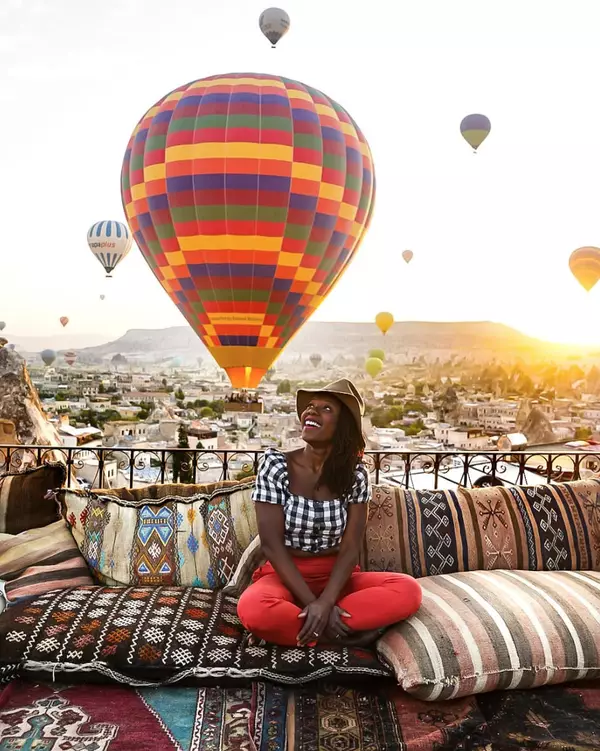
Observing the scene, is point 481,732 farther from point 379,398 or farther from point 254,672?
point 379,398

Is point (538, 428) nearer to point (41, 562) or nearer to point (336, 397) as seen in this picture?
point (336, 397)

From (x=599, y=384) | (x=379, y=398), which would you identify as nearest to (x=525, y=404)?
(x=599, y=384)

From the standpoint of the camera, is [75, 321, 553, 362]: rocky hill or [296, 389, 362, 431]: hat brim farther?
[75, 321, 553, 362]: rocky hill

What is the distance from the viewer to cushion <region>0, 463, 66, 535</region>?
3.10m

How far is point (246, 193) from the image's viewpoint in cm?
769

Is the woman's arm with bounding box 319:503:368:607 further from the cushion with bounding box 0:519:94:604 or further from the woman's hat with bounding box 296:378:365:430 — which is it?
the cushion with bounding box 0:519:94:604

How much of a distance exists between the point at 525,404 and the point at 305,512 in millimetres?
16825

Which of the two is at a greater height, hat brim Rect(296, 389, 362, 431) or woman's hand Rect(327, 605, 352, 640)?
hat brim Rect(296, 389, 362, 431)

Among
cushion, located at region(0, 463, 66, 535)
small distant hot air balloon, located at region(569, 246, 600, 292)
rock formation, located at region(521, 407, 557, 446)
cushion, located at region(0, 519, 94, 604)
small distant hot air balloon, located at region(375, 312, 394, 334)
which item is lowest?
rock formation, located at region(521, 407, 557, 446)

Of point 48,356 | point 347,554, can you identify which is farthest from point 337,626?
point 48,356

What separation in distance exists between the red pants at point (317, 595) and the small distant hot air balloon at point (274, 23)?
10.4 metres

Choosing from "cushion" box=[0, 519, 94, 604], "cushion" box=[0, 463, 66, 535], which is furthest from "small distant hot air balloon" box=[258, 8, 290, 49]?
"cushion" box=[0, 519, 94, 604]

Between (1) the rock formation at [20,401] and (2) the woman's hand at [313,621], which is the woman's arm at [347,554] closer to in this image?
(2) the woman's hand at [313,621]

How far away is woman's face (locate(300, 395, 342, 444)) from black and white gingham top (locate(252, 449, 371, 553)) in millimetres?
128
